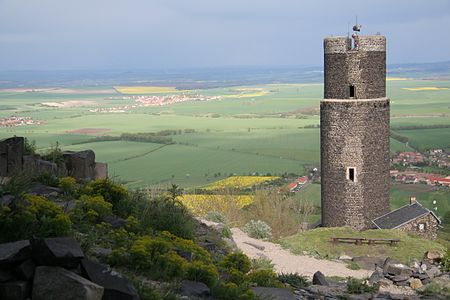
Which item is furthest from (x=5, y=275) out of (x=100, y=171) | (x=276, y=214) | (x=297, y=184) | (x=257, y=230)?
(x=297, y=184)

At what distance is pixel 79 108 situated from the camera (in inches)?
3927

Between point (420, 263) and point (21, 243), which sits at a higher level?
point (21, 243)

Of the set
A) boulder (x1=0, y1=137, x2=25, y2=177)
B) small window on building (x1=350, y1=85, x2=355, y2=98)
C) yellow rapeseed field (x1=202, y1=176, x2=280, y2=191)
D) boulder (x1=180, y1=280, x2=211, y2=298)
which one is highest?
small window on building (x1=350, y1=85, x2=355, y2=98)

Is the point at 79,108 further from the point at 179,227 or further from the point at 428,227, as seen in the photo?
the point at 179,227

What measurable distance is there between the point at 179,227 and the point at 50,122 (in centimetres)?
6344

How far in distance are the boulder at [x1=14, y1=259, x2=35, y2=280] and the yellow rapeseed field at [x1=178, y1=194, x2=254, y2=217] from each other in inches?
694

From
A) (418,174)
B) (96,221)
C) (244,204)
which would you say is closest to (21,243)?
(96,221)

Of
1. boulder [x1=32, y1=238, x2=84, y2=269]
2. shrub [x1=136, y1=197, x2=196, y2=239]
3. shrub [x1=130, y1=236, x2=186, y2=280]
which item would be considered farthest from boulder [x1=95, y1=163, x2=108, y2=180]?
boulder [x1=32, y1=238, x2=84, y2=269]

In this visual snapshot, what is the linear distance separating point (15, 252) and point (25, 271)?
216mm

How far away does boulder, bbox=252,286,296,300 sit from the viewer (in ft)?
24.3

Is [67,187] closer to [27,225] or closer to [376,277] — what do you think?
[27,225]

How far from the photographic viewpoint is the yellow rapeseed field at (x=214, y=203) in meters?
24.3

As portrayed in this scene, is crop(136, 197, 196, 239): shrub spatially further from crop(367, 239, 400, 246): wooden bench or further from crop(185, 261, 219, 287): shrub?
crop(367, 239, 400, 246): wooden bench

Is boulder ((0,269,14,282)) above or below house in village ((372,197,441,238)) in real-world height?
above
